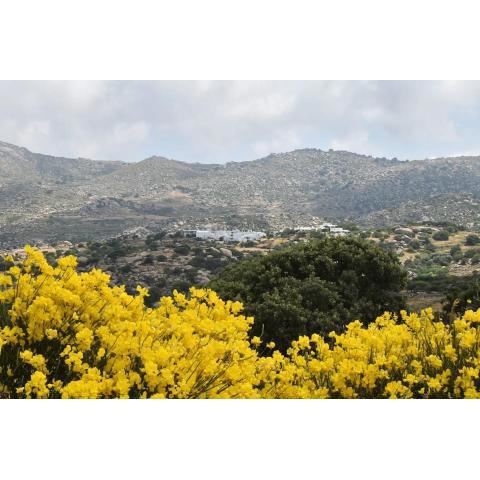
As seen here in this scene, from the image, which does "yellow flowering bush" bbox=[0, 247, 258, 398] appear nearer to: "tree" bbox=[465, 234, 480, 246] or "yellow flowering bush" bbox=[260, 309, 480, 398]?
"yellow flowering bush" bbox=[260, 309, 480, 398]

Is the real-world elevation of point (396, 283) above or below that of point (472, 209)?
below

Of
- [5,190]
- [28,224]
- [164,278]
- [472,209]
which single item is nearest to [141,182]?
[5,190]

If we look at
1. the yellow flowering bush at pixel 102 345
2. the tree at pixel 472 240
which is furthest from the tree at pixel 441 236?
the yellow flowering bush at pixel 102 345

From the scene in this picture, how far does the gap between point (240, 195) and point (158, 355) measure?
155 m

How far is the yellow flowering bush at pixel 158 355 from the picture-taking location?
13.2ft

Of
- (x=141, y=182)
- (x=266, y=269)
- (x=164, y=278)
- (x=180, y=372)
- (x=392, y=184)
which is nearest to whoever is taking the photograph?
(x=180, y=372)

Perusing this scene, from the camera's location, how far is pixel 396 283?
14977 mm

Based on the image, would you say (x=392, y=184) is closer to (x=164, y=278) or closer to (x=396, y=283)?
(x=164, y=278)

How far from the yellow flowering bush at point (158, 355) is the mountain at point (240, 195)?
8745 centimetres

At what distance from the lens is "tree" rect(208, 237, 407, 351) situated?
37.9 feet

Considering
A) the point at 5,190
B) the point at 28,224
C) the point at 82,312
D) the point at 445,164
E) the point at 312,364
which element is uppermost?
the point at 445,164

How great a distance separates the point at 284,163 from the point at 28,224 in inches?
4178

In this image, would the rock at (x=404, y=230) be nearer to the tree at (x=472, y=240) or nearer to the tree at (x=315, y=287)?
the tree at (x=472, y=240)

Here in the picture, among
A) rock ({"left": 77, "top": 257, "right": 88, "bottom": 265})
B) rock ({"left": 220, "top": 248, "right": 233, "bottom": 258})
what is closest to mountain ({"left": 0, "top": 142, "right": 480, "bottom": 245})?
rock ({"left": 77, "top": 257, "right": 88, "bottom": 265})
